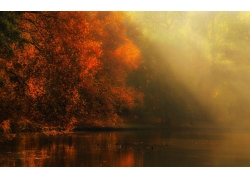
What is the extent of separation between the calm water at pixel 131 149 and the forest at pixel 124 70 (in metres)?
0.26

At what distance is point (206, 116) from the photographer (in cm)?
1355

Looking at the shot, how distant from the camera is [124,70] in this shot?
13734 mm

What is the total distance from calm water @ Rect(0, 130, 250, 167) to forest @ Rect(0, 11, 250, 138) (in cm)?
26

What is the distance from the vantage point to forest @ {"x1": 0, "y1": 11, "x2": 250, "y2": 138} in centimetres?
1343

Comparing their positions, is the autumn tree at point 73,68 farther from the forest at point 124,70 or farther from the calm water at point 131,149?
the calm water at point 131,149

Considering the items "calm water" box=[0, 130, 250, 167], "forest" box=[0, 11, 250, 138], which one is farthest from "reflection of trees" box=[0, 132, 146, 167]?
"forest" box=[0, 11, 250, 138]

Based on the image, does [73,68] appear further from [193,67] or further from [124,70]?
[193,67]

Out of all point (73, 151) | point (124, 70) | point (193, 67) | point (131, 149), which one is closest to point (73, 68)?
point (124, 70)

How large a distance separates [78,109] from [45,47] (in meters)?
1.52

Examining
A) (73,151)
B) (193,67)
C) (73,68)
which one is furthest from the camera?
(193,67)

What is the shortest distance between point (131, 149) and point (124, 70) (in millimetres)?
1722

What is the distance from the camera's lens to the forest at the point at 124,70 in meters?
13.4

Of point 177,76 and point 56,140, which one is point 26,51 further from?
point 177,76

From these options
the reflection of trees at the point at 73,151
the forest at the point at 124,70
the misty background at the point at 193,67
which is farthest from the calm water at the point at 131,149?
the misty background at the point at 193,67
